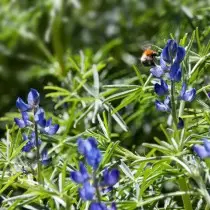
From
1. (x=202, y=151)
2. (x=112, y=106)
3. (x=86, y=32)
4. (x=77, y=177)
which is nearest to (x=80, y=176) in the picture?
(x=77, y=177)

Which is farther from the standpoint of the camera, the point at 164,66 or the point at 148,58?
the point at 148,58

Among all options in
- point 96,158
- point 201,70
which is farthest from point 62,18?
point 96,158

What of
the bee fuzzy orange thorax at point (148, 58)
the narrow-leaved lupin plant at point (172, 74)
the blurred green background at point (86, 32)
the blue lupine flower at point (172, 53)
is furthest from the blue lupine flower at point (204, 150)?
the blurred green background at point (86, 32)

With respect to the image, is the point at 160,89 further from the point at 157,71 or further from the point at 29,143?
the point at 29,143

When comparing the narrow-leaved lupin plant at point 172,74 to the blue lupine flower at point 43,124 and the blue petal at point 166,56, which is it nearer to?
the blue petal at point 166,56

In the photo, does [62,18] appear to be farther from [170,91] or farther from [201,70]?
[170,91]

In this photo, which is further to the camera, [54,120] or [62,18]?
[62,18]

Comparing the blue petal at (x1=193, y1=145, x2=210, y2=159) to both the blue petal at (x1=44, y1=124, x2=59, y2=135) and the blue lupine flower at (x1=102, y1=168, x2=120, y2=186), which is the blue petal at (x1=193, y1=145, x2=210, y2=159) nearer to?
the blue lupine flower at (x1=102, y1=168, x2=120, y2=186)
